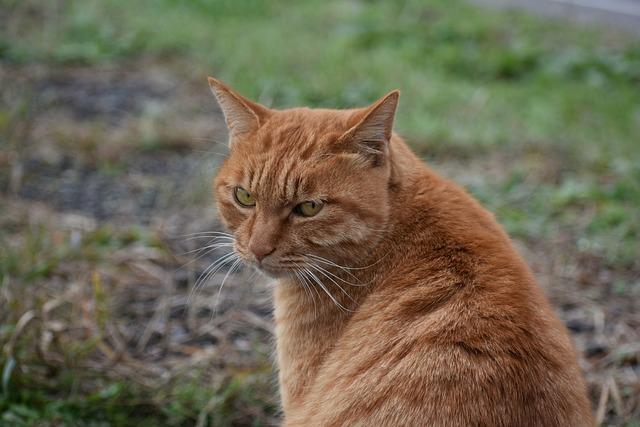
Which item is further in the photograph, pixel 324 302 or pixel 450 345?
pixel 324 302

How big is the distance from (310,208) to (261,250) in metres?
0.20

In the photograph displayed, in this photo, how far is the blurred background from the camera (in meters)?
2.96

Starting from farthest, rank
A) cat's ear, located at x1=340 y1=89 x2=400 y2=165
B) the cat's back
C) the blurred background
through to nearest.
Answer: the blurred background → cat's ear, located at x1=340 y1=89 x2=400 y2=165 → the cat's back

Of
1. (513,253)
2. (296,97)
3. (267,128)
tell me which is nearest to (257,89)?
(296,97)

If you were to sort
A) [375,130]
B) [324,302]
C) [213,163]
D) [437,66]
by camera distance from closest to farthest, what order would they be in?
[375,130], [324,302], [213,163], [437,66]

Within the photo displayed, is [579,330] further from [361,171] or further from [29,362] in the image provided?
[29,362]

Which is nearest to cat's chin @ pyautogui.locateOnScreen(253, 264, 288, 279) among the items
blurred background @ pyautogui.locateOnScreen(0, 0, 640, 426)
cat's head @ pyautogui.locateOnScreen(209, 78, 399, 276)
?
cat's head @ pyautogui.locateOnScreen(209, 78, 399, 276)

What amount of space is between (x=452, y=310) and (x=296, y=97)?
13.2 ft

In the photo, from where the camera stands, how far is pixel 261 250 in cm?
229

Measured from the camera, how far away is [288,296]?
248 cm

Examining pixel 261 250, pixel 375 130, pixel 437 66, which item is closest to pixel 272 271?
pixel 261 250

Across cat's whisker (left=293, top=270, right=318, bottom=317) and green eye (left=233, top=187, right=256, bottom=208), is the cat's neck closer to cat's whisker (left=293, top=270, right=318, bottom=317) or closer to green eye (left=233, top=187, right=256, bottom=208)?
cat's whisker (left=293, top=270, right=318, bottom=317)

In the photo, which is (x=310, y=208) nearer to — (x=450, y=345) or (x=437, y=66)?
(x=450, y=345)

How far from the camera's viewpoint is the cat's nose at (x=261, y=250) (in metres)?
2.29
